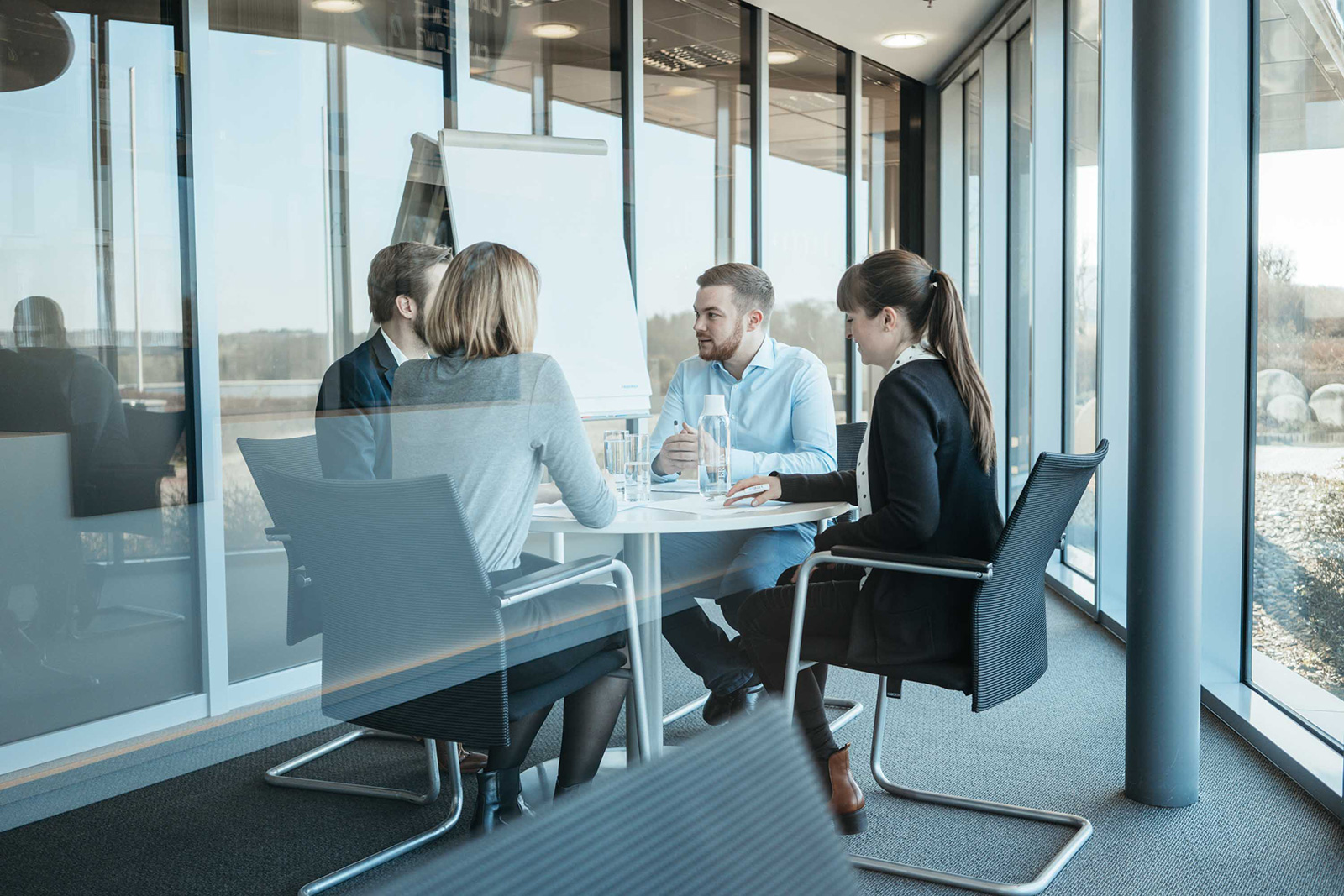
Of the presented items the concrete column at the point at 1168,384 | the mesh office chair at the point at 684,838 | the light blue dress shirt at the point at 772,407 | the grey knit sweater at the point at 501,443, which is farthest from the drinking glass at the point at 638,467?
the mesh office chair at the point at 684,838

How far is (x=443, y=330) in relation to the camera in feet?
7.92

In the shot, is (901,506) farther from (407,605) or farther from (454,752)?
(454,752)

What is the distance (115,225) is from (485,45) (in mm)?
1772

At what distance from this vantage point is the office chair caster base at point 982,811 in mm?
2238

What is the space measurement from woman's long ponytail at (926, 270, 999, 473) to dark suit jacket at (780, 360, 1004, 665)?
21 millimetres

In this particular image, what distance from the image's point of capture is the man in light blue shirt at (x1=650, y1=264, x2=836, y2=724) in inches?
121

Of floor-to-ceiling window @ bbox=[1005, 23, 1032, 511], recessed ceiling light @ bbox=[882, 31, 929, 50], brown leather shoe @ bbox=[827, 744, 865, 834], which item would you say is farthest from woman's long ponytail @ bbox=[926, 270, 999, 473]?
recessed ceiling light @ bbox=[882, 31, 929, 50]

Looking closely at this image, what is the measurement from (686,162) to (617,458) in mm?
2984

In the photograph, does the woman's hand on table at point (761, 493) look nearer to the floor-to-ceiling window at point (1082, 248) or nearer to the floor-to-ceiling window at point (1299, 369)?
the floor-to-ceiling window at point (1299, 369)

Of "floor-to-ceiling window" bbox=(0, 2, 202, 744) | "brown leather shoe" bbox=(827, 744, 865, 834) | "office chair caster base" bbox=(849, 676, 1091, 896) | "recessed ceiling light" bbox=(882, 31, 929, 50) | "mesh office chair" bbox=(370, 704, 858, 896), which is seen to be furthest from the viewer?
"recessed ceiling light" bbox=(882, 31, 929, 50)

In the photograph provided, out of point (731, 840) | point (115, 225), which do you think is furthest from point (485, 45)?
point (731, 840)

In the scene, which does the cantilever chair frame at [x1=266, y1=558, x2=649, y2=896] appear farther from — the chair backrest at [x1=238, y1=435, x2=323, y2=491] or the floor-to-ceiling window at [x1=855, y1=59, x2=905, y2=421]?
the floor-to-ceiling window at [x1=855, y1=59, x2=905, y2=421]

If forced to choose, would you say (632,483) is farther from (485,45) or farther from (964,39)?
(964,39)

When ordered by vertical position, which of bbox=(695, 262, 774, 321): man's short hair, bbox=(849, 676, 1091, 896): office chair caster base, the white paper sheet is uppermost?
bbox=(695, 262, 774, 321): man's short hair
